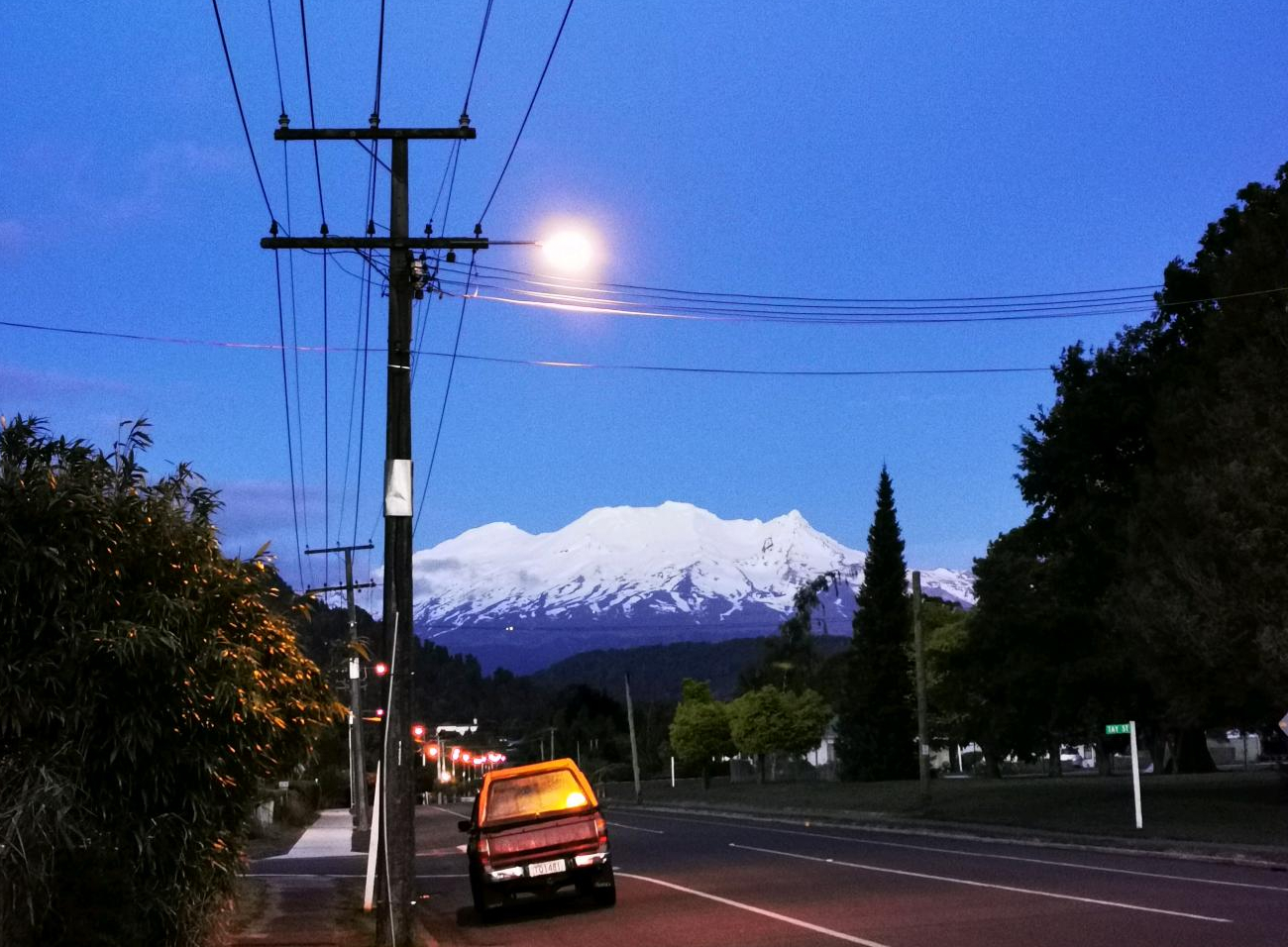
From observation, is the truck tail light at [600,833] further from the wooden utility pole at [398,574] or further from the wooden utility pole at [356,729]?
the wooden utility pole at [356,729]

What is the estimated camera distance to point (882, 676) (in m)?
80.1

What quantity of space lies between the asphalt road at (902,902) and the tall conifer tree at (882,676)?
173 feet

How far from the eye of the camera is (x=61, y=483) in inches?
436

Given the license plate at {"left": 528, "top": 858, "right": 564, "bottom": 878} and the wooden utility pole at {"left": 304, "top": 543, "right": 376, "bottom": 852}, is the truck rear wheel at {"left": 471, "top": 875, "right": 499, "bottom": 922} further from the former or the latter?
the wooden utility pole at {"left": 304, "top": 543, "right": 376, "bottom": 852}

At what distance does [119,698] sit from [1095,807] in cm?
2863

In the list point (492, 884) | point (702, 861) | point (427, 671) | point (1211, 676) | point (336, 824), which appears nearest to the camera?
point (492, 884)

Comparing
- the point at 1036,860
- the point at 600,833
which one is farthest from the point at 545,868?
the point at 1036,860

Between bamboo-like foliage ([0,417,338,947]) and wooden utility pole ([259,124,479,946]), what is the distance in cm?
258

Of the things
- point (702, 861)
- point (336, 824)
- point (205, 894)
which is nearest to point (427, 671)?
point (336, 824)

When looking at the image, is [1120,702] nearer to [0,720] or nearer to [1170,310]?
[1170,310]

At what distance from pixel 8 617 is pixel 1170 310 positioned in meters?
31.7

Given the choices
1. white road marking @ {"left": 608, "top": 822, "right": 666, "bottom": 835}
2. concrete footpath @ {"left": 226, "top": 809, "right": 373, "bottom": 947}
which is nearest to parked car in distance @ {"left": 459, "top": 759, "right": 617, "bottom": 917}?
concrete footpath @ {"left": 226, "top": 809, "right": 373, "bottom": 947}

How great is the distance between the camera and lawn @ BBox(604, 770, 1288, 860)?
89.4 feet

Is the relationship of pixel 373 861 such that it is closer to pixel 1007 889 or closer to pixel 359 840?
pixel 1007 889
